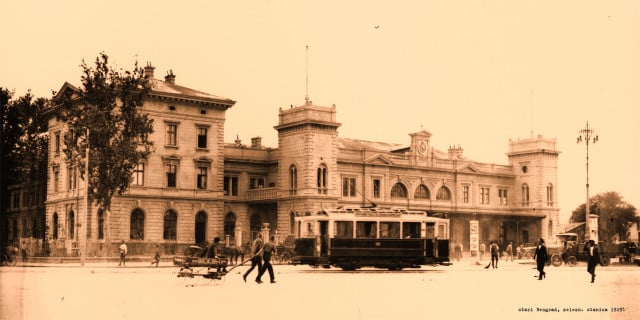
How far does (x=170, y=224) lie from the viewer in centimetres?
5522

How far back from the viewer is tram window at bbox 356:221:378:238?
1379 inches

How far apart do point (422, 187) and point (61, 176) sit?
28568 millimetres

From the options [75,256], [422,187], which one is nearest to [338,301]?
[75,256]

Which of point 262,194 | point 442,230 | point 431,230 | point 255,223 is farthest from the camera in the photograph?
point 255,223

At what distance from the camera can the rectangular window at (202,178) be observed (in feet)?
186

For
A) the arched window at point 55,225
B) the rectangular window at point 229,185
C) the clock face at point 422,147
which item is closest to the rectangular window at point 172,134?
the rectangular window at point 229,185

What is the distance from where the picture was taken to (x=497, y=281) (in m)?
27.6

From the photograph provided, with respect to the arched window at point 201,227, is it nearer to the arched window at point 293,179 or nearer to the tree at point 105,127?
the arched window at point 293,179

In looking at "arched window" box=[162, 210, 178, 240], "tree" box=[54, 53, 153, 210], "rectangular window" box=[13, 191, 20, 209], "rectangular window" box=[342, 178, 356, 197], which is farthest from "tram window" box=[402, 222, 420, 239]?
"rectangular window" box=[13, 191, 20, 209]

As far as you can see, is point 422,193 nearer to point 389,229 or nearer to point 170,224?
point 170,224

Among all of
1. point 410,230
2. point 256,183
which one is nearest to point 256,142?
point 256,183

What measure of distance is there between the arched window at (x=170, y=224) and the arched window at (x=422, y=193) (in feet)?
71.1

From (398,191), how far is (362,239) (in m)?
33.6

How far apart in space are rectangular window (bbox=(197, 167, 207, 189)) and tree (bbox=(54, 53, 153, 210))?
926cm
